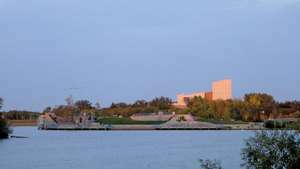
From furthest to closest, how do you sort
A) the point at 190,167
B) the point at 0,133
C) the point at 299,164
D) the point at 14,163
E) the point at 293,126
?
the point at 0,133 < the point at 14,163 < the point at 190,167 < the point at 293,126 < the point at 299,164

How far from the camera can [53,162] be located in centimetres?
6022

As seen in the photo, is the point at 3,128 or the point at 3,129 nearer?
the point at 3,128

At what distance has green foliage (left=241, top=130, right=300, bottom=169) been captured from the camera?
16.4m

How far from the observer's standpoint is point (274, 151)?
654 inches

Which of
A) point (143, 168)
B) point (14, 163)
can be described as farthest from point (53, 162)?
point (143, 168)

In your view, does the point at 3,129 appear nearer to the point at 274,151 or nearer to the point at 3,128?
the point at 3,128

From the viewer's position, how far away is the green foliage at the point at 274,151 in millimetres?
16438

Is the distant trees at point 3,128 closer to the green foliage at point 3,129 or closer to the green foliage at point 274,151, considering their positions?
the green foliage at point 3,129

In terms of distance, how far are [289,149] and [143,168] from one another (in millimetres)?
35099

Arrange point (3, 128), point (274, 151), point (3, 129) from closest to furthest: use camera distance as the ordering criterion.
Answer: point (274, 151) < point (3, 128) < point (3, 129)

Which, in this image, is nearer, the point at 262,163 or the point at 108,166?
the point at 262,163

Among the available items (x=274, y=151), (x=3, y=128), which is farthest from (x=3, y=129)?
(x=274, y=151)

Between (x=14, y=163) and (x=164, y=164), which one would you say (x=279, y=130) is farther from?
(x=14, y=163)

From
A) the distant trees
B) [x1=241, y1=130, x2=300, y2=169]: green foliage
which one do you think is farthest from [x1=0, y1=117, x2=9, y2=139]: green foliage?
[x1=241, y1=130, x2=300, y2=169]: green foliage
